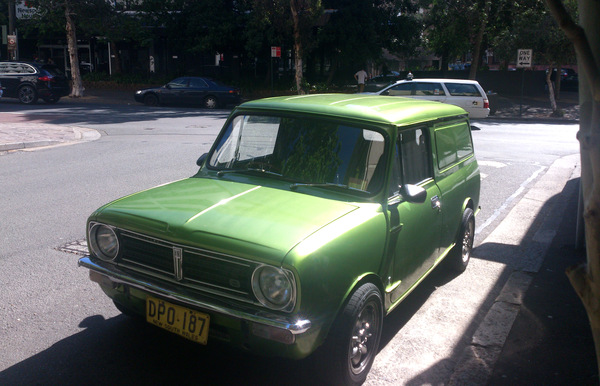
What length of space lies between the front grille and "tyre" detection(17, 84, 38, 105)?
2377 centimetres

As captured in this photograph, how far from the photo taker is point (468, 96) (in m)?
21.3

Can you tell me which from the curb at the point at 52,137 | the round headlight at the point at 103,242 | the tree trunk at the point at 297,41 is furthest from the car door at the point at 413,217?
the tree trunk at the point at 297,41

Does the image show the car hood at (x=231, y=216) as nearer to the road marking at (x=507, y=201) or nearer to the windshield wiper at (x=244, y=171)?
the windshield wiper at (x=244, y=171)

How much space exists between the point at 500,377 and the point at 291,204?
1.82 m

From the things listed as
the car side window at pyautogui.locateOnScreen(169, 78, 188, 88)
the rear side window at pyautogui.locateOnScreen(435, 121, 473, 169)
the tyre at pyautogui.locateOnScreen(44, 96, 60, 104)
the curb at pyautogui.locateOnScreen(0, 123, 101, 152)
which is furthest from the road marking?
the tyre at pyautogui.locateOnScreen(44, 96, 60, 104)

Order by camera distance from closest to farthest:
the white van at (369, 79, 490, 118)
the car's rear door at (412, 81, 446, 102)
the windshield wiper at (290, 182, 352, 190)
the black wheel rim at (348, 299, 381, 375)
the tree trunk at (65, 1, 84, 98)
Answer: the black wheel rim at (348, 299, 381, 375), the windshield wiper at (290, 182, 352, 190), the white van at (369, 79, 490, 118), the car's rear door at (412, 81, 446, 102), the tree trunk at (65, 1, 84, 98)

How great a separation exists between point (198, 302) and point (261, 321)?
1.39ft

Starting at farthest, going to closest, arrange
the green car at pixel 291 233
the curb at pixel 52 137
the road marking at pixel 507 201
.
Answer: the curb at pixel 52 137, the road marking at pixel 507 201, the green car at pixel 291 233

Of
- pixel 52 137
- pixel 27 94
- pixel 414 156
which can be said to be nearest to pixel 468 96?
pixel 52 137

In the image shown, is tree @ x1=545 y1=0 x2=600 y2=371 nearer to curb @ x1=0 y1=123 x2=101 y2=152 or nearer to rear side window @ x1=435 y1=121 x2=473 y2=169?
rear side window @ x1=435 y1=121 x2=473 y2=169

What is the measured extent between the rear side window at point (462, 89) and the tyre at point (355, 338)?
1876 cm

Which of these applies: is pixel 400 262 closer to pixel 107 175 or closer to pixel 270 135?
pixel 270 135

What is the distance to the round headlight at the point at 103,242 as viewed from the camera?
145 inches

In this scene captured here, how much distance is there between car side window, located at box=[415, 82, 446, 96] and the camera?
825 inches
